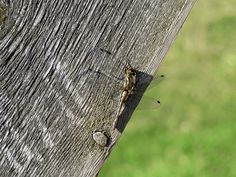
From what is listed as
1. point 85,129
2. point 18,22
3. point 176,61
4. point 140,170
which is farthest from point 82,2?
point 176,61

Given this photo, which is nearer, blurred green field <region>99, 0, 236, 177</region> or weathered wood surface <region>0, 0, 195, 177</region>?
weathered wood surface <region>0, 0, 195, 177</region>

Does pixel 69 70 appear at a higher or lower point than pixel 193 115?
higher

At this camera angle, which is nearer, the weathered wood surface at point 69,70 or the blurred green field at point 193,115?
the weathered wood surface at point 69,70

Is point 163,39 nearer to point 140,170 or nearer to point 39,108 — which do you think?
point 39,108

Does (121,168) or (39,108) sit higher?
(39,108)
